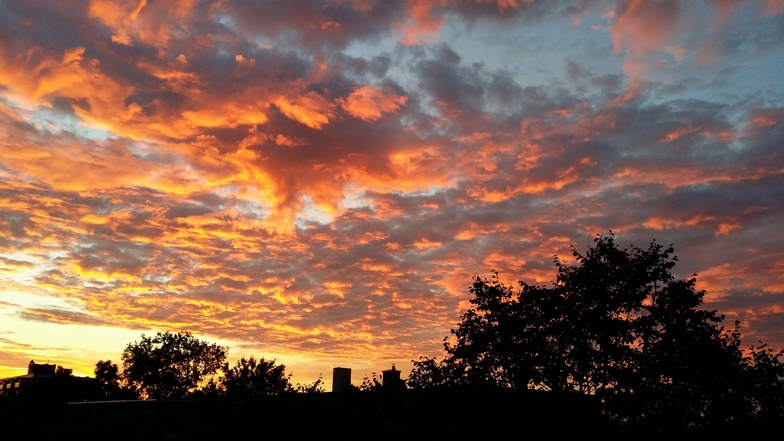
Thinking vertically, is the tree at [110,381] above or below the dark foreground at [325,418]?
above

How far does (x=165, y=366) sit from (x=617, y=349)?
75.5 m

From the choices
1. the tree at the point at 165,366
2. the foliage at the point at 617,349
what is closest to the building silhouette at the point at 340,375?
the foliage at the point at 617,349

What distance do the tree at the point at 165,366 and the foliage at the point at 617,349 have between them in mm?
65378

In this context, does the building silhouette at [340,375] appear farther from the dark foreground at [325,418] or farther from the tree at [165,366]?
the tree at [165,366]

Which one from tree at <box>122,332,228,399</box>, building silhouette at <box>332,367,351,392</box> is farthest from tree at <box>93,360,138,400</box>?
building silhouette at <box>332,367,351,392</box>

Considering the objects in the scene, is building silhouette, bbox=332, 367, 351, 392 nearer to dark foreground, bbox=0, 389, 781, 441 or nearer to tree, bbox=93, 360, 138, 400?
dark foreground, bbox=0, 389, 781, 441

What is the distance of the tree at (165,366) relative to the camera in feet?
310

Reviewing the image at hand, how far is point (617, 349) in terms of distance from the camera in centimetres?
3638

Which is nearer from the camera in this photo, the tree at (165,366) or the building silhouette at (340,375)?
the building silhouette at (340,375)

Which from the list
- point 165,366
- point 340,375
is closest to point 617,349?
point 340,375

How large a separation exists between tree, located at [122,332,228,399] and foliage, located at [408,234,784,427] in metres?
65.4

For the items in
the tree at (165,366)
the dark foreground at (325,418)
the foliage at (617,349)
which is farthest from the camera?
the tree at (165,366)

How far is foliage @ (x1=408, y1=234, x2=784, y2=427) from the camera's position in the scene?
34.4 meters

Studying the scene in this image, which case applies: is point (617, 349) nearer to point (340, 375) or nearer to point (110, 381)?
point (340, 375)
